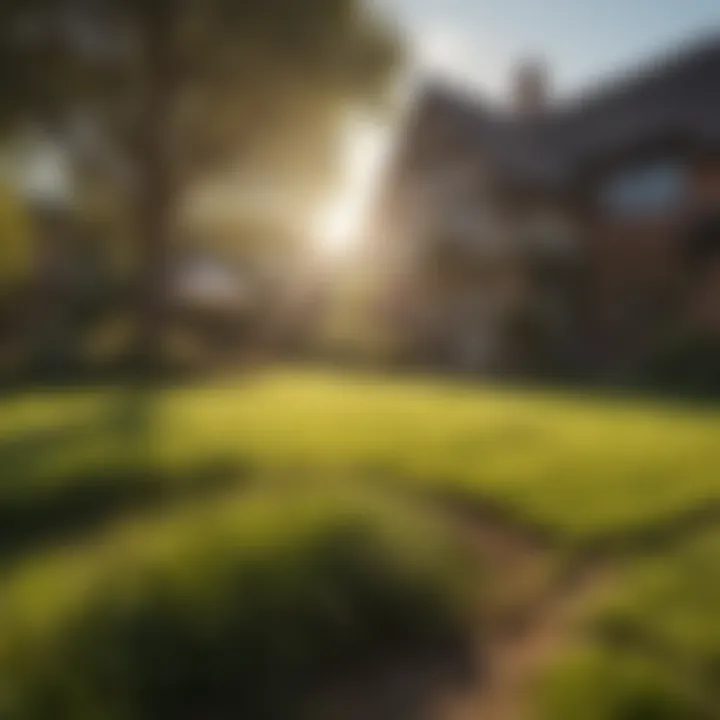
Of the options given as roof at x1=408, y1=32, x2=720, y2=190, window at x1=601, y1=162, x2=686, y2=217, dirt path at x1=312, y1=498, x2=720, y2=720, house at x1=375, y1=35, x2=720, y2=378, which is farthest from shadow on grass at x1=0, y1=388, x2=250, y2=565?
roof at x1=408, y1=32, x2=720, y2=190

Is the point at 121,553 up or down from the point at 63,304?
up

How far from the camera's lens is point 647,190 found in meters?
28.8

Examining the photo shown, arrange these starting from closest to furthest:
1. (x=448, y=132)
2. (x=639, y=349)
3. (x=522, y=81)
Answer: (x=639, y=349) → (x=448, y=132) → (x=522, y=81)

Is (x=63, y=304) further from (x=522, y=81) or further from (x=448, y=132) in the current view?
(x=522, y=81)

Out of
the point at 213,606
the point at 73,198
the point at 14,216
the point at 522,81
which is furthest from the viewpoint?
the point at 522,81

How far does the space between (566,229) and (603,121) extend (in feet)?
16.5

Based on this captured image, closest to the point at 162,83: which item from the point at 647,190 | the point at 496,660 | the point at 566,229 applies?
the point at 566,229

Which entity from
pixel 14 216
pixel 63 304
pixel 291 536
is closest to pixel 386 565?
pixel 291 536

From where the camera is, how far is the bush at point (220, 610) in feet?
20.4

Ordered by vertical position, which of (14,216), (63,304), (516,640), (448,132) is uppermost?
(448,132)

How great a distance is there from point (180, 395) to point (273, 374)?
16.0ft

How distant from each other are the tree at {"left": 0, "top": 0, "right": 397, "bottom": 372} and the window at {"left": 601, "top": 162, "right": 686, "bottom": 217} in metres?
9.18

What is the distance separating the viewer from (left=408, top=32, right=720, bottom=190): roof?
28.6 metres

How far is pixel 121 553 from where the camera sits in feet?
24.9
